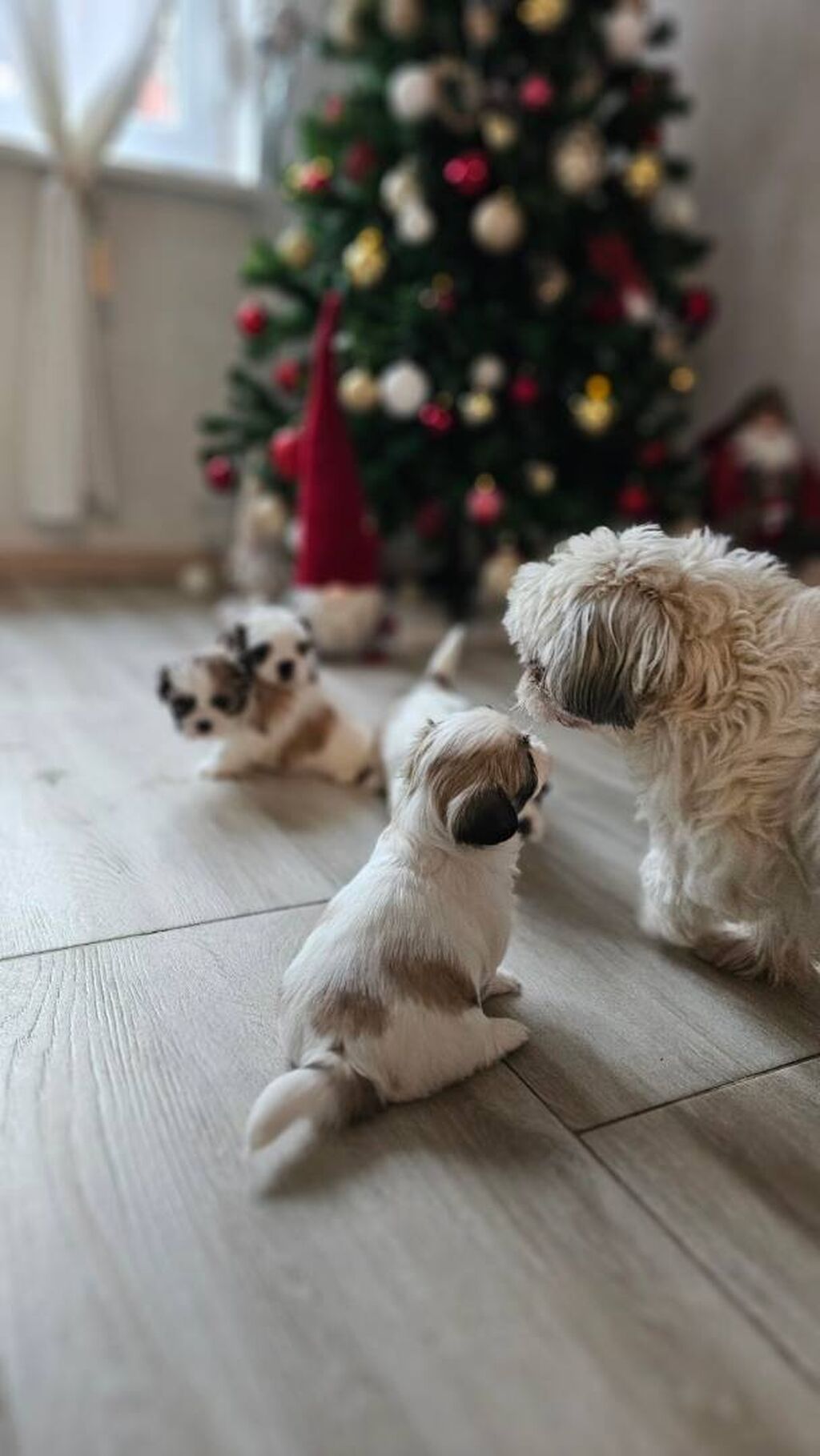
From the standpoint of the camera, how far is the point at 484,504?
283 centimetres

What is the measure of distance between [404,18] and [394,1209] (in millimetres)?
2925

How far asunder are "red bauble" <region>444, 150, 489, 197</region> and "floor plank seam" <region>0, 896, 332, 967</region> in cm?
206

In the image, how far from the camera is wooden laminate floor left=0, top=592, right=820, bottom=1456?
0.81m

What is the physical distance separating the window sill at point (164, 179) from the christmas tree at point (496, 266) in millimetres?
531

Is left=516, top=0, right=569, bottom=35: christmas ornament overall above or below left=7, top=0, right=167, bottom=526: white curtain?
above

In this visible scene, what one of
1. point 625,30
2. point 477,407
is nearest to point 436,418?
point 477,407

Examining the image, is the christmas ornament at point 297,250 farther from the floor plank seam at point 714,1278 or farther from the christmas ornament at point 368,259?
the floor plank seam at point 714,1278

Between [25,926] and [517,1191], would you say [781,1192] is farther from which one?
[25,926]

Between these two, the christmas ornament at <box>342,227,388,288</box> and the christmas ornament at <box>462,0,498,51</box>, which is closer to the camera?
the christmas ornament at <box>462,0,498,51</box>

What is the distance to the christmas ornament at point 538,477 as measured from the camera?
2.89 m

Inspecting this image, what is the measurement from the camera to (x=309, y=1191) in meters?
1.01

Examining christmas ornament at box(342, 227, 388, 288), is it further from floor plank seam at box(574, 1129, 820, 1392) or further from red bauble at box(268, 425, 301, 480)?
floor plank seam at box(574, 1129, 820, 1392)

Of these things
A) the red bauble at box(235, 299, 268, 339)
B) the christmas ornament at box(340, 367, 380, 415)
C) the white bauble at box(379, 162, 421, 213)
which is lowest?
the christmas ornament at box(340, 367, 380, 415)

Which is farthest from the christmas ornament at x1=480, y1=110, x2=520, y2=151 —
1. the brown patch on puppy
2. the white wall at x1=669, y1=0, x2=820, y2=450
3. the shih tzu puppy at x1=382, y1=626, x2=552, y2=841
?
the brown patch on puppy
